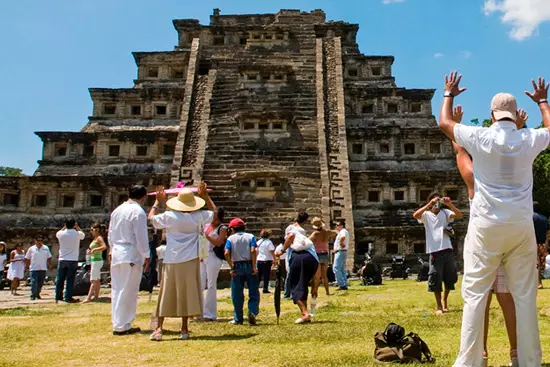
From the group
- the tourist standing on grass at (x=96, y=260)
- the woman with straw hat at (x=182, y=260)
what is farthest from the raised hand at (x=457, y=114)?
the tourist standing on grass at (x=96, y=260)

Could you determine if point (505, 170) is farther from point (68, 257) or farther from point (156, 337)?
point (68, 257)

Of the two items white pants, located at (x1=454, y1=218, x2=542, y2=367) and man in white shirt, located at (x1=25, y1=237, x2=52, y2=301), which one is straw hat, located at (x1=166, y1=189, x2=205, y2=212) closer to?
white pants, located at (x1=454, y1=218, x2=542, y2=367)

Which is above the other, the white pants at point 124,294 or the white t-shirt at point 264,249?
the white t-shirt at point 264,249

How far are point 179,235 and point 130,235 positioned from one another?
1015 millimetres

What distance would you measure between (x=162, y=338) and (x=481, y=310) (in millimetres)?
4141

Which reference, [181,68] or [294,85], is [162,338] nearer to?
[294,85]

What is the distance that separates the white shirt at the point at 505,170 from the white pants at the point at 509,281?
10cm

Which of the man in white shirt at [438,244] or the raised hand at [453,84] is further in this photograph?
the man in white shirt at [438,244]

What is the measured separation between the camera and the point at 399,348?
511cm

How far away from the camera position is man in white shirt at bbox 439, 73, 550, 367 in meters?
4.13

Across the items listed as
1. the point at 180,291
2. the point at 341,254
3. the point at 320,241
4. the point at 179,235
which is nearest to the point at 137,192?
the point at 179,235

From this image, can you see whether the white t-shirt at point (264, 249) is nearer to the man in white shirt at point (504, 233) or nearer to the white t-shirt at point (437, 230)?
the white t-shirt at point (437, 230)

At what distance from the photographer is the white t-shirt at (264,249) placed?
1352 centimetres

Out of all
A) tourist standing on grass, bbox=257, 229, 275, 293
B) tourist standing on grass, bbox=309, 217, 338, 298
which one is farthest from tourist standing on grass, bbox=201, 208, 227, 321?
tourist standing on grass, bbox=257, 229, 275, 293
